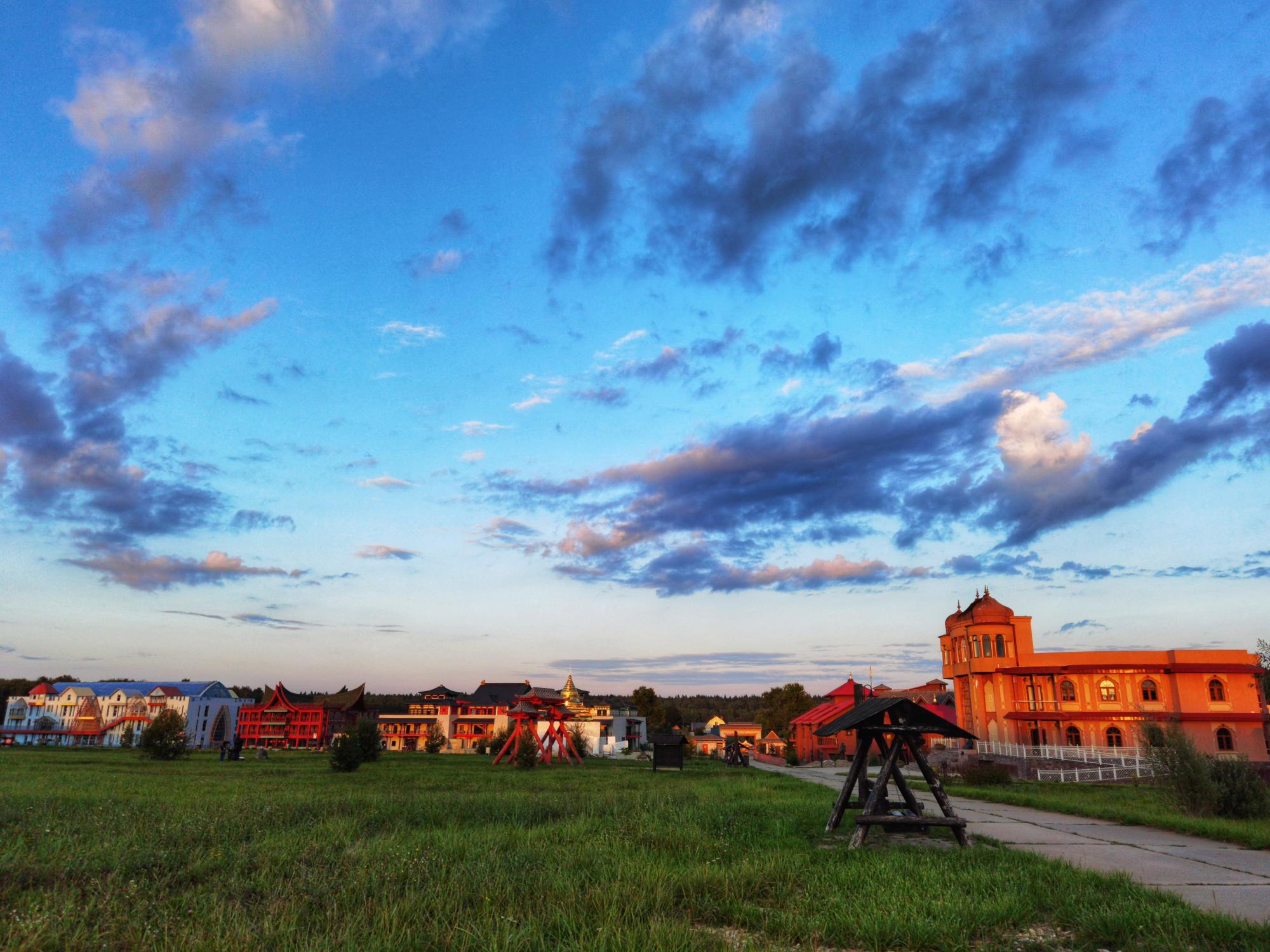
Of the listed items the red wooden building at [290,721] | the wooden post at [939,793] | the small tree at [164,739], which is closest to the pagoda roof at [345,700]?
the red wooden building at [290,721]

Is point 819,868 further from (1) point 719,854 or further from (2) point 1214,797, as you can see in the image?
(2) point 1214,797

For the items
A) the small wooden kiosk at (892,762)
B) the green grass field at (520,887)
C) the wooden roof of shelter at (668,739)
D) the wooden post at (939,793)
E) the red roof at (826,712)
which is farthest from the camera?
the red roof at (826,712)

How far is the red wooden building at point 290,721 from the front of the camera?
8094 cm

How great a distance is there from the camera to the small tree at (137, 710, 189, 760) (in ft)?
128

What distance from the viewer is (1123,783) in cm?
Result: 3048

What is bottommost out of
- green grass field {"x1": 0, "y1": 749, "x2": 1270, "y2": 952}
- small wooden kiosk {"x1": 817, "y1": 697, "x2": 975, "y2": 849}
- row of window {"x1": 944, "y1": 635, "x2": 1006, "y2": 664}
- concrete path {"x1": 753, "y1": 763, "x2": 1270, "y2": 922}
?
concrete path {"x1": 753, "y1": 763, "x2": 1270, "y2": 922}

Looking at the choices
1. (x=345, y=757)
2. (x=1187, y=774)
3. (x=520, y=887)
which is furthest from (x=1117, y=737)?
(x=520, y=887)

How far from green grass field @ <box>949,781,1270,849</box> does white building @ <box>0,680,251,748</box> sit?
299 ft

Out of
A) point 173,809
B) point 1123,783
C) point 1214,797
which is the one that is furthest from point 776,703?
point 173,809

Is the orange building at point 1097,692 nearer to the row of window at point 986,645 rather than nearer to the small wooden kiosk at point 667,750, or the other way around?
the row of window at point 986,645

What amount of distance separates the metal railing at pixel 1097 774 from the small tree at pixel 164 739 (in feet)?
138

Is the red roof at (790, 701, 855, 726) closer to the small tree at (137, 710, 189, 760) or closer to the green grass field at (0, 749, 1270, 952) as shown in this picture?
the small tree at (137, 710, 189, 760)

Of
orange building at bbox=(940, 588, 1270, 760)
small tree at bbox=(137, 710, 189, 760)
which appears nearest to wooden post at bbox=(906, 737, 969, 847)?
orange building at bbox=(940, 588, 1270, 760)

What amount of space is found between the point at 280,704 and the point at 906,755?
66.0 metres
